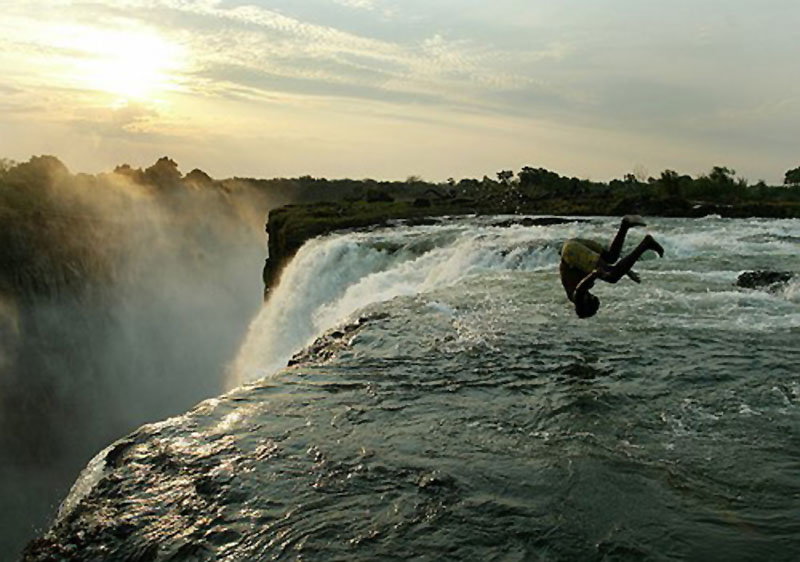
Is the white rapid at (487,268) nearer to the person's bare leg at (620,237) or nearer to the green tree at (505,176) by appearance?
the person's bare leg at (620,237)

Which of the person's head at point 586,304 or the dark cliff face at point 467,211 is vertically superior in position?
the dark cliff face at point 467,211

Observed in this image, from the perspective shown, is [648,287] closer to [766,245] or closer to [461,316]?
[461,316]

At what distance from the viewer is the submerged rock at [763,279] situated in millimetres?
13637

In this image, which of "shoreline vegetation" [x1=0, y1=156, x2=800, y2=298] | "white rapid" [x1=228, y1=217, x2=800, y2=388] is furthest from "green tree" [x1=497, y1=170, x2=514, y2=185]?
"white rapid" [x1=228, y1=217, x2=800, y2=388]

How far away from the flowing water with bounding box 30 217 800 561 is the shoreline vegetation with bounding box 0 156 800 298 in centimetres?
2645

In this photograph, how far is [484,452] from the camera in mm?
6047

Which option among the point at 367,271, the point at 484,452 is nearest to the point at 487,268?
the point at 367,271

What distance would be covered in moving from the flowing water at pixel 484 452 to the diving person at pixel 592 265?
115cm

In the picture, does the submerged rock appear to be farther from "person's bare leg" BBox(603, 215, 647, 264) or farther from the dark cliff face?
the dark cliff face

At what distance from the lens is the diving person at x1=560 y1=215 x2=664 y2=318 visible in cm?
622

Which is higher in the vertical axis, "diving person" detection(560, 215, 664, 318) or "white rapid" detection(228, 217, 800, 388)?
"diving person" detection(560, 215, 664, 318)

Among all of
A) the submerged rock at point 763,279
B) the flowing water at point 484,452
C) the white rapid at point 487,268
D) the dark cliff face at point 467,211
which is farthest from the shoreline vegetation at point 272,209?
the flowing water at point 484,452

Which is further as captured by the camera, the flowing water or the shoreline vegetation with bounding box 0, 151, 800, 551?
the shoreline vegetation with bounding box 0, 151, 800, 551

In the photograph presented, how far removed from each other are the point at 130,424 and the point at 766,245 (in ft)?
133
